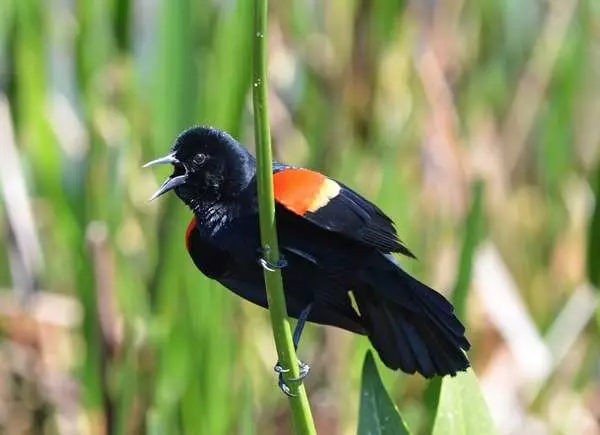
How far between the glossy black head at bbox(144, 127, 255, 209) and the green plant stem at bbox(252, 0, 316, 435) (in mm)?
90

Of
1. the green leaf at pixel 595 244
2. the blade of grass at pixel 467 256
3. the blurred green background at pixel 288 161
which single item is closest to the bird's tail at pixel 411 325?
the blade of grass at pixel 467 256

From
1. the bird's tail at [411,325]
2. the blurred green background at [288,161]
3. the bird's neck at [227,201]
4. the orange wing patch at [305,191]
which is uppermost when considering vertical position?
the orange wing patch at [305,191]

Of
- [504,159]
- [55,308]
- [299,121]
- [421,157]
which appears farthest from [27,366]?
[504,159]

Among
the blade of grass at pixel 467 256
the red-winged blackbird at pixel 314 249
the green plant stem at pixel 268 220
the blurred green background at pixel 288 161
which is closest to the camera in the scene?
the green plant stem at pixel 268 220

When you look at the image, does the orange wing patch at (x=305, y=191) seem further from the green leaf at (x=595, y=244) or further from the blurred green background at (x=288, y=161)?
the green leaf at (x=595, y=244)

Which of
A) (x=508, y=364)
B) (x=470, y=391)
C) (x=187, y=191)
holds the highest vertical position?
(x=187, y=191)

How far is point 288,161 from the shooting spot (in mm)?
1286

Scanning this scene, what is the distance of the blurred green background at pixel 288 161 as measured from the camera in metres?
0.92

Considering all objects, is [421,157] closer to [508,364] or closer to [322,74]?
[322,74]

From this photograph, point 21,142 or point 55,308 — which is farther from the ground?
point 21,142

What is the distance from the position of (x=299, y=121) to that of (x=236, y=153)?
2.66 ft

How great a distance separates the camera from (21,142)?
1.23 m

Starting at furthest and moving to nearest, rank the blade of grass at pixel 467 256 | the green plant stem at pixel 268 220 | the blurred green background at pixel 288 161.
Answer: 1. the blurred green background at pixel 288 161
2. the blade of grass at pixel 467 256
3. the green plant stem at pixel 268 220

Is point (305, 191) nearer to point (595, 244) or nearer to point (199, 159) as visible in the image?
point (199, 159)
